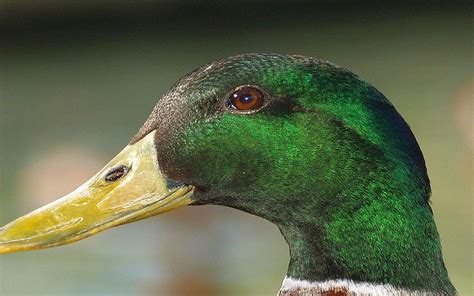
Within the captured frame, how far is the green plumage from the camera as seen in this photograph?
1.55 metres

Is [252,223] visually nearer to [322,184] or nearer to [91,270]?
[91,270]

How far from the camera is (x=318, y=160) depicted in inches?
61.9

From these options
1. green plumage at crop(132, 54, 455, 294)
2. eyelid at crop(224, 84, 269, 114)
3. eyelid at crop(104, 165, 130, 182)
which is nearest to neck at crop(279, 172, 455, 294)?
green plumage at crop(132, 54, 455, 294)

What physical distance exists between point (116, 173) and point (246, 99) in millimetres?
208

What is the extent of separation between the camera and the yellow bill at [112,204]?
1.59 metres

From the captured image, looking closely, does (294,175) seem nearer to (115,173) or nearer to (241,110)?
(241,110)

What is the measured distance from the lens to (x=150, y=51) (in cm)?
609

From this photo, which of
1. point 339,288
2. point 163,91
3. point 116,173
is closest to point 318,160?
point 339,288

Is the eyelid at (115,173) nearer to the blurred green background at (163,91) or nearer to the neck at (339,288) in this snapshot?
the neck at (339,288)

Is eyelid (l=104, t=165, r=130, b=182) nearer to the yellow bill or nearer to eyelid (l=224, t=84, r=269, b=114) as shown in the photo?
the yellow bill

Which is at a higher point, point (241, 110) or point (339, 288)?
point (241, 110)

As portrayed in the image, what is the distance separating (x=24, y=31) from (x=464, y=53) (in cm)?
254

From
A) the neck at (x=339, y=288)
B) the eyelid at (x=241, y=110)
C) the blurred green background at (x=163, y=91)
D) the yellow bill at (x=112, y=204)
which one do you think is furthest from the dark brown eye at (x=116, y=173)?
the blurred green background at (x=163, y=91)

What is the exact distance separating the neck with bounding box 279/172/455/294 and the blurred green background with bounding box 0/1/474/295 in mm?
1579
